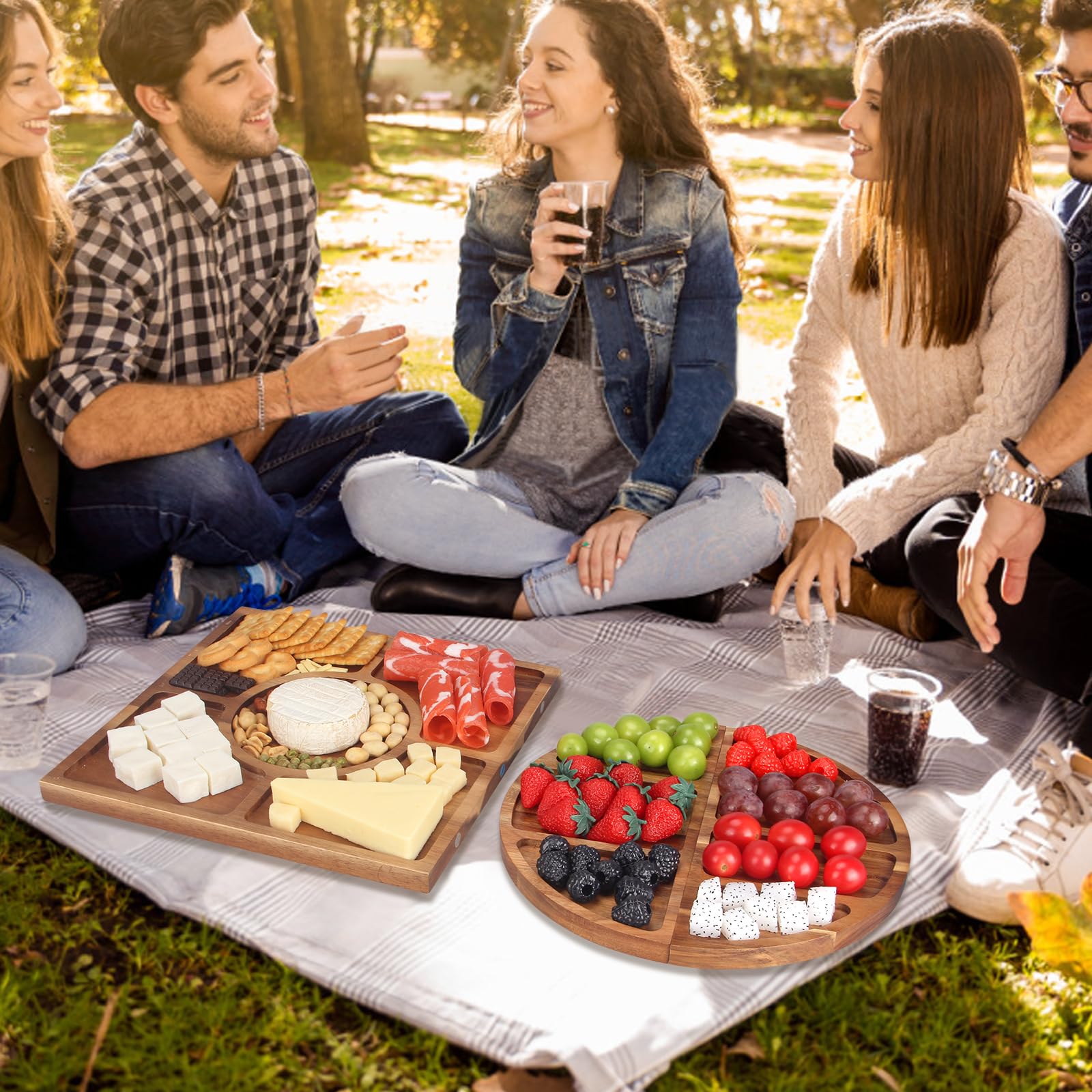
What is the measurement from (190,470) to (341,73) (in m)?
8.90

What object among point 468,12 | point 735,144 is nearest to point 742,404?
point 735,144

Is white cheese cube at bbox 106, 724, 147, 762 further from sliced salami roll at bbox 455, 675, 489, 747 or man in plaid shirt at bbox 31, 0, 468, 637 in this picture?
man in plaid shirt at bbox 31, 0, 468, 637

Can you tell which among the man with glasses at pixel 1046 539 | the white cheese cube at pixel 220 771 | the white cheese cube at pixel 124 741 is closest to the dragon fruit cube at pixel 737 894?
the man with glasses at pixel 1046 539

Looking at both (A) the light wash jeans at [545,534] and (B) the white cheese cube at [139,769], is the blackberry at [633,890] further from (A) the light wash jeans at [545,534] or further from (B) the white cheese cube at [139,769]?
(A) the light wash jeans at [545,534]

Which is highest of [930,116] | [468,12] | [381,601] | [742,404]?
[468,12]

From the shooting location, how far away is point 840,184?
440 inches

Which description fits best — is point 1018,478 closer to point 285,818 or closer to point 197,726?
point 285,818

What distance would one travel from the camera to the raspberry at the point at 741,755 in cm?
257

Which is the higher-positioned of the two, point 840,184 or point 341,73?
point 341,73

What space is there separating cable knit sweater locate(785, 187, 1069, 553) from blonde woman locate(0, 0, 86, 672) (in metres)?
1.97

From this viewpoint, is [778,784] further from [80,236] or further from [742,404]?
[80,236]

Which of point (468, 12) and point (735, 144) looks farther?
point (468, 12)

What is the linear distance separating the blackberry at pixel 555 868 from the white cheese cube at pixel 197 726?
2.60 ft

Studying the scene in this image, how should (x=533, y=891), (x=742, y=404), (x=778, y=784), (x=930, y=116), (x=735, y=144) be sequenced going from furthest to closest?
(x=735, y=144), (x=742, y=404), (x=930, y=116), (x=778, y=784), (x=533, y=891)
